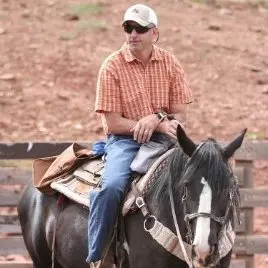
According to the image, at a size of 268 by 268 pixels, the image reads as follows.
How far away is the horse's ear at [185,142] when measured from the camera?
5363 mm

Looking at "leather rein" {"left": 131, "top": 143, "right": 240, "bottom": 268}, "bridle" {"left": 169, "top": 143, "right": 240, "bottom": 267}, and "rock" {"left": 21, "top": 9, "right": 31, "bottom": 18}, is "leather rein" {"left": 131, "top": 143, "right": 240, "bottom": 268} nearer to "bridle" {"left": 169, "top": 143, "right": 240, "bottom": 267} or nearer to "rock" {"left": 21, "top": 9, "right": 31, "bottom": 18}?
"bridle" {"left": 169, "top": 143, "right": 240, "bottom": 267}

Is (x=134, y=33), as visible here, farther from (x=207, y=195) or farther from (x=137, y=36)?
(x=207, y=195)

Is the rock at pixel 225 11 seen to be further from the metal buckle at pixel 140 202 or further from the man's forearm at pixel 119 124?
the metal buckle at pixel 140 202

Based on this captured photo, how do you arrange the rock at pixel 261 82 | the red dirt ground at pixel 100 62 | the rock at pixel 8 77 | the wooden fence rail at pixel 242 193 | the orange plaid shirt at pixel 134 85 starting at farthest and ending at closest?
the rock at pixel 261 82 < the rock at pixel 8 77 < the red dirt ground at pixel 100 62 < the wooden fence rail at pixel 242 193 < the orange plaid shirt at pixel 134 85

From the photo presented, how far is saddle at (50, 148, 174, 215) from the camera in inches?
233

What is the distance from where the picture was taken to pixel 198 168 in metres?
5.29

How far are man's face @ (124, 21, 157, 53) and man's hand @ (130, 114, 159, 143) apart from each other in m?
0.49

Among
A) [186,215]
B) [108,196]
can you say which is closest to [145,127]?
[108,196]

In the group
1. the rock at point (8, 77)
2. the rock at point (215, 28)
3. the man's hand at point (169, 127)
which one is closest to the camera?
the man's hand at point (169, 127)

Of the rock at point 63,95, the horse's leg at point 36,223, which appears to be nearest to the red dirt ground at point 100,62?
the rock at point 63,95

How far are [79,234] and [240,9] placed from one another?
552 inches

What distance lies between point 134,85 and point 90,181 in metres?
0.78

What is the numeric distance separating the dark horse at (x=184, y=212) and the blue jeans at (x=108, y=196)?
142 mm

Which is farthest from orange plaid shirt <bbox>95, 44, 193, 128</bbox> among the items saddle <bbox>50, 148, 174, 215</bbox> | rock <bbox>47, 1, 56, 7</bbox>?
rock <bbox>47, 1, 56, 7</bbox>
